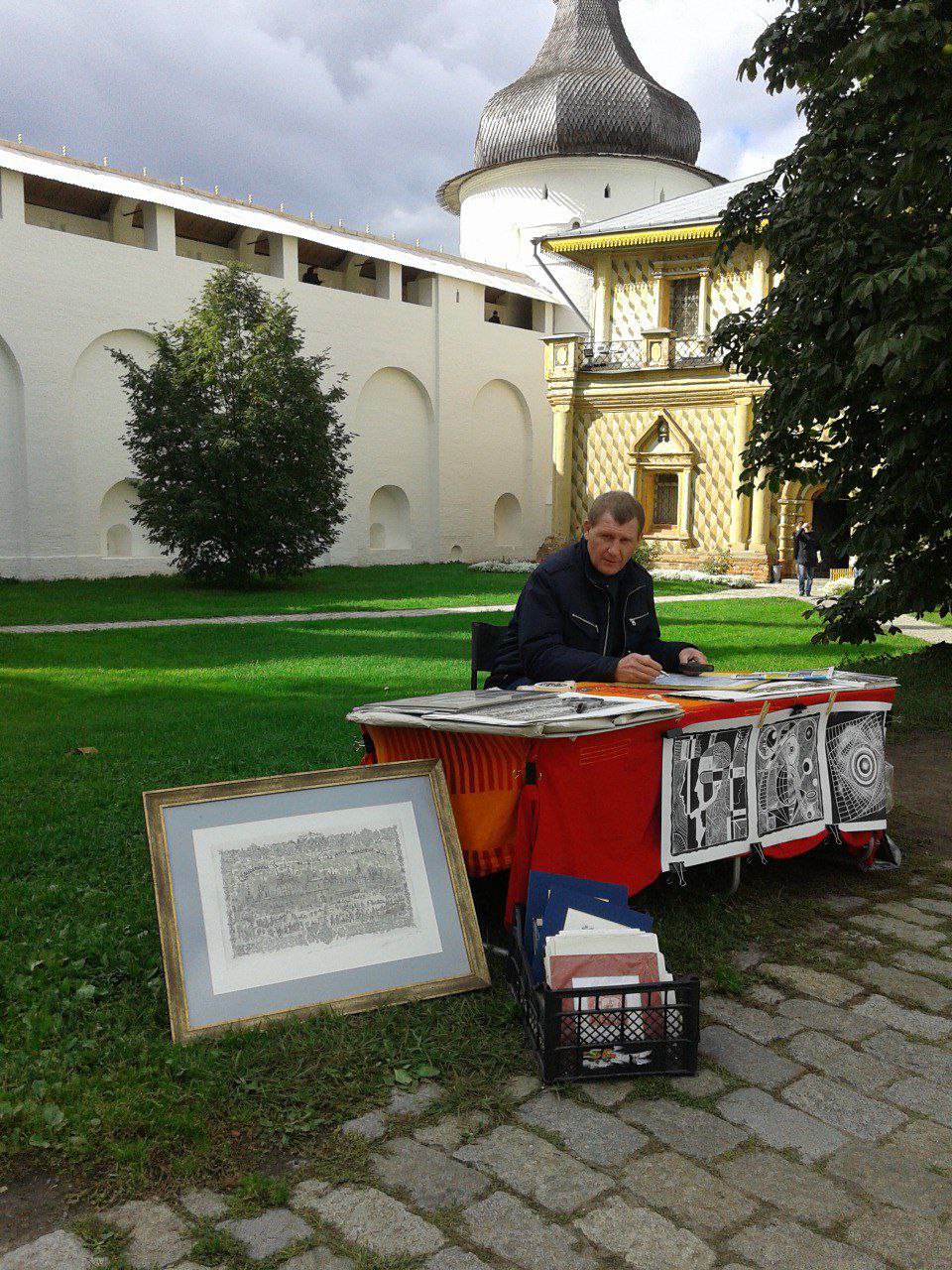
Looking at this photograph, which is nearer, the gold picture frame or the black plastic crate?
the black plastic crate

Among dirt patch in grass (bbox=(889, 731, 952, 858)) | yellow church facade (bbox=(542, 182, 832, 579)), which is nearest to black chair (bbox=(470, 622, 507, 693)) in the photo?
dirt patch in grass (bbox=(889, 731, 952, 858))

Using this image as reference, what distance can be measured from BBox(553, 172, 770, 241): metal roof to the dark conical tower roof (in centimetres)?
555

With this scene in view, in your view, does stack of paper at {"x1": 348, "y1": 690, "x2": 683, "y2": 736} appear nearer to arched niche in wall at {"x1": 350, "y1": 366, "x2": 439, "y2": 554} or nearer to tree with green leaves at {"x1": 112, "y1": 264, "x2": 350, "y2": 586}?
tree with green leaves at {"x1": 112, "y1": 264, "x2": 350, "y2": 586}

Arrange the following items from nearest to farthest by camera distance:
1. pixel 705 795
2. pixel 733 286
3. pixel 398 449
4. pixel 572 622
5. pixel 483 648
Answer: pixel 705 795 → pixel 572 622 → pixel 483 648 → pixel 733 286 → pixel 398 449

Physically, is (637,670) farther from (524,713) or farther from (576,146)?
(576,146)

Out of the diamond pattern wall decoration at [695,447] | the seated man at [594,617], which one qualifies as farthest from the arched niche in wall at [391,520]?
the seated man at [594,617]

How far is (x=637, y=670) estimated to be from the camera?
4031mm

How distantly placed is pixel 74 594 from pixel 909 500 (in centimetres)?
1462

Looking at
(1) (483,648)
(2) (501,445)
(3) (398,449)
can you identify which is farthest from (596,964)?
(2) (501,445)

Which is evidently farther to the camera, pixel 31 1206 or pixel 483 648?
pixel 483 648

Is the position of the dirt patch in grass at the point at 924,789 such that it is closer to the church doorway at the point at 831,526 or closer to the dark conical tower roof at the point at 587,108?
the church doorway at the point at 831,526

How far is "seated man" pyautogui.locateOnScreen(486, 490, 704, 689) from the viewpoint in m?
4.13

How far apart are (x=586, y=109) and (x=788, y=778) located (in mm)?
31719

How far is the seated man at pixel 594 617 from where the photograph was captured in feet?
13.6
